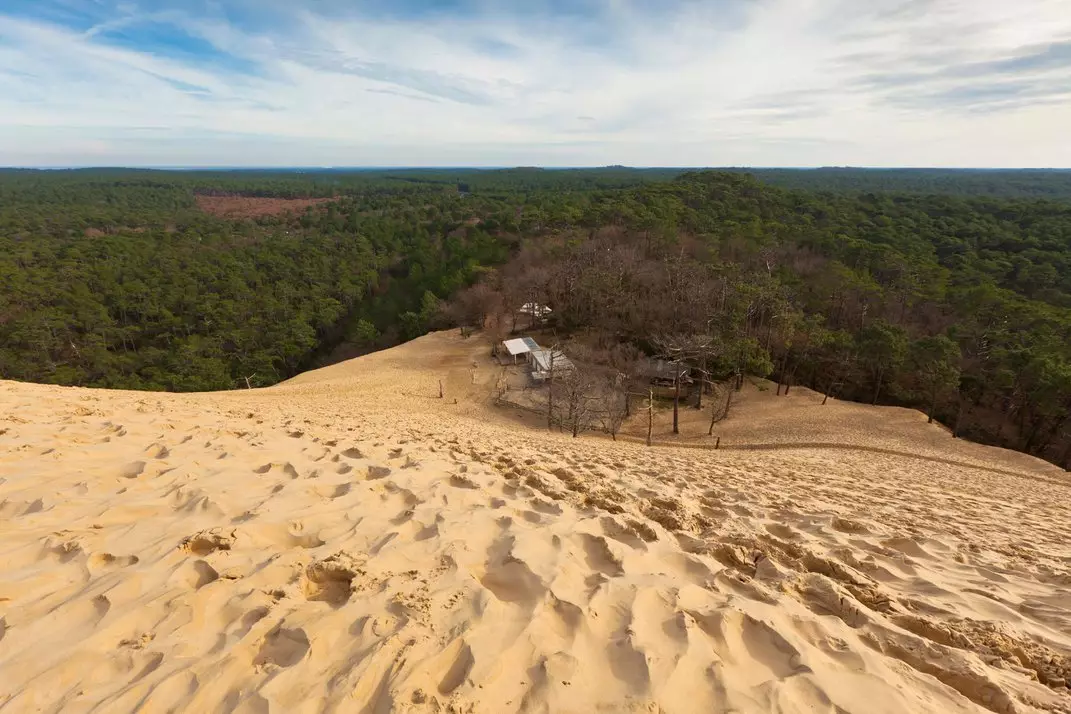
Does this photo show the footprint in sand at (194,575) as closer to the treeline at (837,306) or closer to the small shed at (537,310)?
the treeline at (837,306)

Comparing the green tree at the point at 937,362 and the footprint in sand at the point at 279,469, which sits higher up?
the footprint in sand at the point at 279,469

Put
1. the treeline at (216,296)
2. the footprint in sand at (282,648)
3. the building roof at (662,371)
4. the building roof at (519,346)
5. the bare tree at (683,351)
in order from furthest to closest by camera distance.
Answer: the treeline at (216,296) < the building roof at (519,346) < the building roof at (662,371) < the bare tree at (683,351) < the footprint in sand at (282,648)

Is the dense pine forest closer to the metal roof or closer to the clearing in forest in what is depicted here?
the metal roof

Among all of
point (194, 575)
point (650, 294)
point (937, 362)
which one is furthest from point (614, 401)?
point (194, 575)

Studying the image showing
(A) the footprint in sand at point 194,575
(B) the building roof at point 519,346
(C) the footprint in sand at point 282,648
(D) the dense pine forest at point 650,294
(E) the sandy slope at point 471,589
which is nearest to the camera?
(E) the sandy slope at point 471,589

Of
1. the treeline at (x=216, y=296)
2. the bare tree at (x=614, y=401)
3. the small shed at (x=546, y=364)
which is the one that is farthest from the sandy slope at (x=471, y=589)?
the treeline at (x=216, y=296)

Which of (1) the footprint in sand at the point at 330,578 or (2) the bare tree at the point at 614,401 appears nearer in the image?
(1) the footprint in sand at the point at 330,578

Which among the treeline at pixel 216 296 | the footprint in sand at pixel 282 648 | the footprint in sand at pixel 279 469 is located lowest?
the treeline at pixel 216 296
